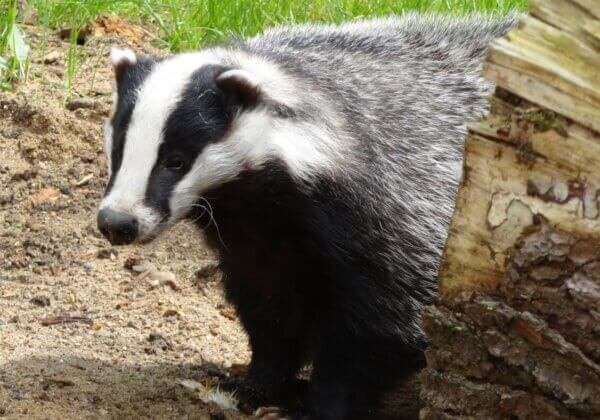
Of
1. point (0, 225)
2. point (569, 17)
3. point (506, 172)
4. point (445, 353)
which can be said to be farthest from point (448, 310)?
point (0, 225)

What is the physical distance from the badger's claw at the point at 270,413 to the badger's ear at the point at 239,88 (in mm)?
1346

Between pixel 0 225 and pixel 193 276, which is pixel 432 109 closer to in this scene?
pixel 193 276

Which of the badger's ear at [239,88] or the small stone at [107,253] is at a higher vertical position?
the badger's ear at [239,88]

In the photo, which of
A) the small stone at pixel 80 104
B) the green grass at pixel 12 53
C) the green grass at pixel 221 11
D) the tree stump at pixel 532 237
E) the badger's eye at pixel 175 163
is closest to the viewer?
the tree stump at pixel 532 237

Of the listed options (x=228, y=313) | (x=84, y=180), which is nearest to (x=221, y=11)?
→ (x=84, y=180)

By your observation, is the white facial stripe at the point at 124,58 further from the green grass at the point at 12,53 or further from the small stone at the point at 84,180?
the green grass at the point at 12,53

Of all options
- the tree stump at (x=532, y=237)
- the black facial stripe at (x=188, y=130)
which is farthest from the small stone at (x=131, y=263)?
the tree stump at (x=532, y=237)

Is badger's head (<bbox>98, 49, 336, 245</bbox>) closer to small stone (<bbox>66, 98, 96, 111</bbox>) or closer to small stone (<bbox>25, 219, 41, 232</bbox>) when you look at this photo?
small stone (<bbox>25, 219, 41, 232</bbox>)

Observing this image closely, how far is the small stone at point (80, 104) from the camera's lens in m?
5.86

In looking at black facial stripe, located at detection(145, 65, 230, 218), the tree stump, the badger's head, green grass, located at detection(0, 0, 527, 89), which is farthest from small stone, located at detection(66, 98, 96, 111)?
the tree stump

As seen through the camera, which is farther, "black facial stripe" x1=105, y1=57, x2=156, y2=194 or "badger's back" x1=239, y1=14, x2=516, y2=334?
"badger's back" x1=239, y1=14, x2=516, y2=334

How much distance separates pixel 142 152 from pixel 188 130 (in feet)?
0.61

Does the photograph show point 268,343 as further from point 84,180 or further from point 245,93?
point 84,180

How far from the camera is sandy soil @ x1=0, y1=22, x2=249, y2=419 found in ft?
13.5
